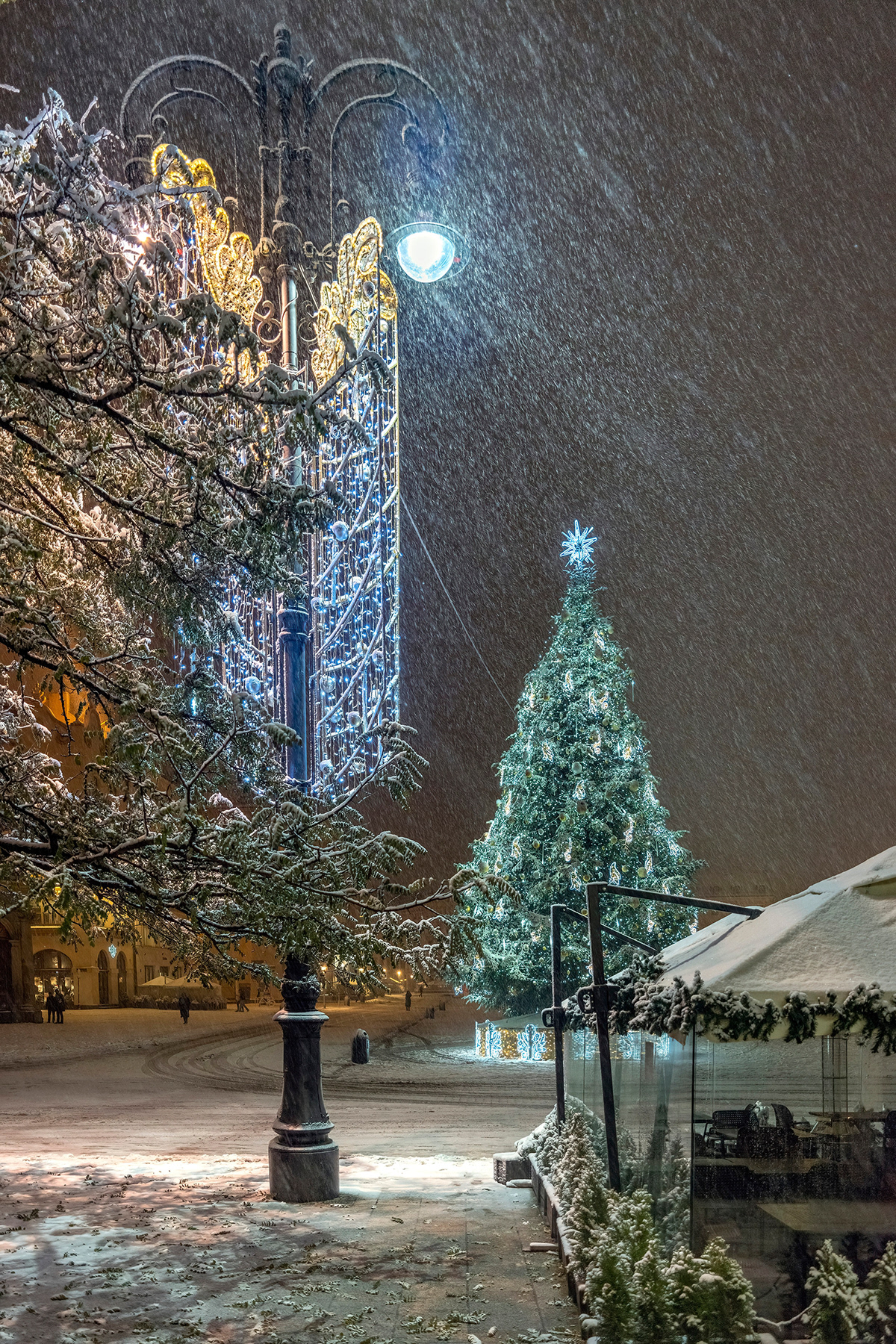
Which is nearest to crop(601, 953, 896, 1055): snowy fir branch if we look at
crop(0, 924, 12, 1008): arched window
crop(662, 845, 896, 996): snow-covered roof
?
crop(662, 845, 896, 996): snow-covered roof

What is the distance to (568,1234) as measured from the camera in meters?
7.72

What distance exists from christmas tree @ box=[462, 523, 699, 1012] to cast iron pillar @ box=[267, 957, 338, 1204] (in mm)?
16330

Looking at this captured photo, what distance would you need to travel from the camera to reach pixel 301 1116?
33.1 feet

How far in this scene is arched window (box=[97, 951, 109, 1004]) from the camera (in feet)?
178

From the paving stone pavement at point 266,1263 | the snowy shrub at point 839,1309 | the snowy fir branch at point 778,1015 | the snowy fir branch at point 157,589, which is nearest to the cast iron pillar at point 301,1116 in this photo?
the paving stone pavement at point 266,1263

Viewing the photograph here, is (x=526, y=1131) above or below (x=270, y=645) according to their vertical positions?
below

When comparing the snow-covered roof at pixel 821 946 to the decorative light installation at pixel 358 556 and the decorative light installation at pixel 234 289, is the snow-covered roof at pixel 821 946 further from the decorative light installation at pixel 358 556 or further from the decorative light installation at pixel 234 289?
the decorative light installation at pixel 234 289

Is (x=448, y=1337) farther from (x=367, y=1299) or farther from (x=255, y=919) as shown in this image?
(x=255, y=919)

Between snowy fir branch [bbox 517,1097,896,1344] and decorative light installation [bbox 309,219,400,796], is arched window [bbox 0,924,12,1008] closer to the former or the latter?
decorative light installation [bbox 309,219,400,796]

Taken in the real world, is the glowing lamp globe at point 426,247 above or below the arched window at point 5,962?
above

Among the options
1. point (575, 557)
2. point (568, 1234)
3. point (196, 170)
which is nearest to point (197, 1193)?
point (568, 1234)

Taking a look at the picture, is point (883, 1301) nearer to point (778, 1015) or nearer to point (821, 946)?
point (778, 1015)

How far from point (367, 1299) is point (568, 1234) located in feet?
4.86

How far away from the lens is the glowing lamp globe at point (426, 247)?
9508mm
